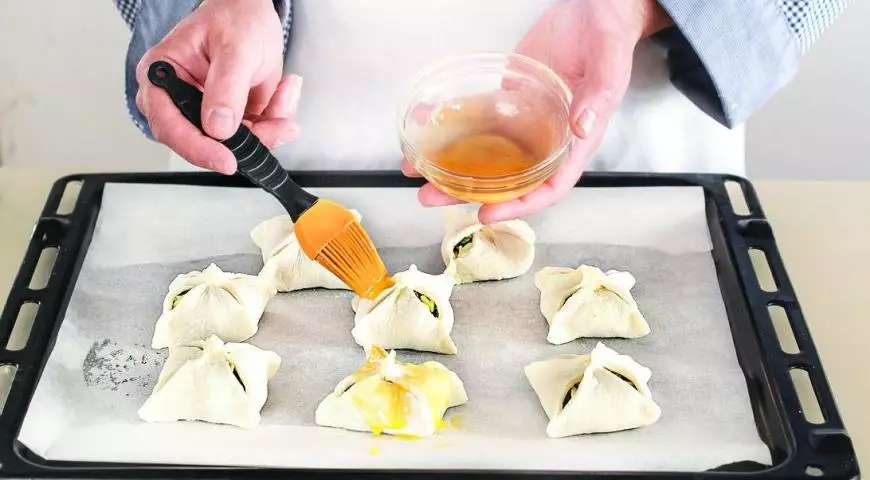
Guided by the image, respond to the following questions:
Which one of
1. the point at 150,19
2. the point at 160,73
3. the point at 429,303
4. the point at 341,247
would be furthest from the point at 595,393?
the point at 150,19

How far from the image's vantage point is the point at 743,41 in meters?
1.15

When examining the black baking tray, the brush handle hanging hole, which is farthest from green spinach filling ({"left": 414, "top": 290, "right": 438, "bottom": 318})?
the brush handle hanging hole

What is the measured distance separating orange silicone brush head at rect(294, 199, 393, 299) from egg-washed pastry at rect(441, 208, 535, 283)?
0.34ft

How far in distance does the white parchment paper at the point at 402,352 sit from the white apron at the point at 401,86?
0.08 m

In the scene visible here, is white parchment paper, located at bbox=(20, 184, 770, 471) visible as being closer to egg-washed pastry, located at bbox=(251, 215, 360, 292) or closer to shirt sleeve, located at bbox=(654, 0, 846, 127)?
egg-washed pastry, located at bbox=(251, 215, 360, 292)

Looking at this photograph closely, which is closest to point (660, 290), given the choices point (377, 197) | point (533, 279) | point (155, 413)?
point (533, 279)

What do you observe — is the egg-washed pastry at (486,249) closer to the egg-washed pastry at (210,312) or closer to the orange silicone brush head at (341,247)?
the orange silicone brush head at (341,247)

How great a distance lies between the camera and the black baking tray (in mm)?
945

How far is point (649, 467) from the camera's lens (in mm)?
970

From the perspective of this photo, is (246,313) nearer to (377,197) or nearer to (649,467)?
(377,197)

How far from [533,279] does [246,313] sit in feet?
1.14

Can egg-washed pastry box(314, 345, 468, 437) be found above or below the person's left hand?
below

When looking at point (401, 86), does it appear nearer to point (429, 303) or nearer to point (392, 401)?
point (429, 303)

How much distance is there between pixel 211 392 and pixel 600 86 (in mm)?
521
